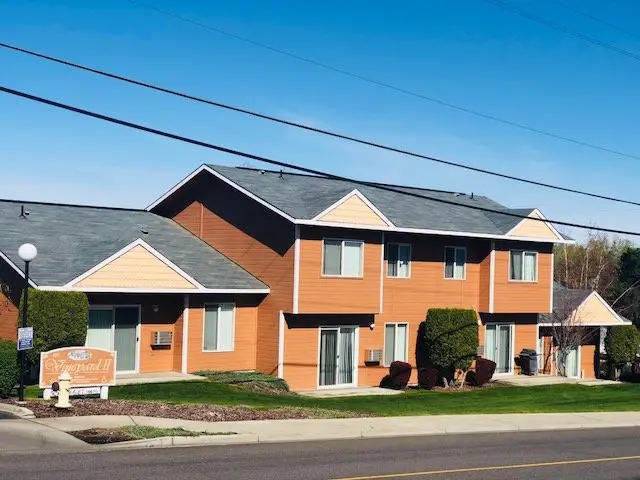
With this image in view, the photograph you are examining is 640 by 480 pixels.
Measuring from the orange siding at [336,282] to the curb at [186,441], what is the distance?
13747mm

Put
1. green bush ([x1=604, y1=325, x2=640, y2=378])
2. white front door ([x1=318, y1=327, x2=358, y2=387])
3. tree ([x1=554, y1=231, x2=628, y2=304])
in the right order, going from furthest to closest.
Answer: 1. tree ([x1=554, y1=231, x2=628, y2=304])
2. green bush ([x1=604, y1=325, x2=640, y2=378])
3. white front door ([x1=318, y1=327, x2=358, y2=387])

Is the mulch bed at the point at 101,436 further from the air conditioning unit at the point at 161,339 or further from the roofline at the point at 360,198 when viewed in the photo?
the roofline at the point at 360,198

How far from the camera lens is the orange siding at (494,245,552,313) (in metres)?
38.4

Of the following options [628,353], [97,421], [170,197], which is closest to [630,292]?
[628,353]

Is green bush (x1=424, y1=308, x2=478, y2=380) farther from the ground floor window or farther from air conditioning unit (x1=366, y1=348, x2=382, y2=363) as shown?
air conditioning unit (x1=366, y1=348, x2=382, y2=363)

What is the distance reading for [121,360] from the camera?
30.2 metres

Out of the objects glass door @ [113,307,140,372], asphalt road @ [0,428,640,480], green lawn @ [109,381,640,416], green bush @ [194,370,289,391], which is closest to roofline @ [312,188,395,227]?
green bush @ [194,370,289,391]

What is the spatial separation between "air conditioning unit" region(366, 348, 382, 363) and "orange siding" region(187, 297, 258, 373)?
452 cm

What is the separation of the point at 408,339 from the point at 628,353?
553 inches

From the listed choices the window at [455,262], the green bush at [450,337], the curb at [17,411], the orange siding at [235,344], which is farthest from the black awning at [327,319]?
the curb at [17,411]

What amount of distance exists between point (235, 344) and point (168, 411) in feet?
37.7

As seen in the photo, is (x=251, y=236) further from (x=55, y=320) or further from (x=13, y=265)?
(x=55, y=320)

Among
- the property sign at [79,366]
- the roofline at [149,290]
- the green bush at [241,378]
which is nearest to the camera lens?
the property sign at [79,366]

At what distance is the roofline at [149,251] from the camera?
2766 centimetres
